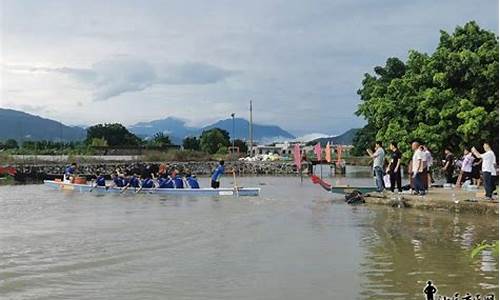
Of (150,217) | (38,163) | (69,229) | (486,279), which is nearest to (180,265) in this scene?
(486,279)

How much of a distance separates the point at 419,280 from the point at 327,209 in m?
9.85

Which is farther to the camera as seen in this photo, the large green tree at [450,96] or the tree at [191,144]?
the tree at [191,144]

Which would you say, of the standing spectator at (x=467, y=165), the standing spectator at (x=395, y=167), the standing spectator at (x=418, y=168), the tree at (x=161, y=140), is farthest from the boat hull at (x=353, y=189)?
the tree at (x=161, y=140)

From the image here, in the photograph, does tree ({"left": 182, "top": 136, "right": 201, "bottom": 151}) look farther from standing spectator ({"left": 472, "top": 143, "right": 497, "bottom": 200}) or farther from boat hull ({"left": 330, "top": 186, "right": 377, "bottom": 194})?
standing spectator ({"left": 472, "top": 143, "right": 497, "bottom": 200})

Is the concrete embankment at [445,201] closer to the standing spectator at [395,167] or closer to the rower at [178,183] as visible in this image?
the standing spectator at [395,167]

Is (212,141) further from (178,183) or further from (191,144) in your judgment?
(178,183)

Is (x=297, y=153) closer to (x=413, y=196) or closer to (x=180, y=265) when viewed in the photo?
(x=413, y=196)

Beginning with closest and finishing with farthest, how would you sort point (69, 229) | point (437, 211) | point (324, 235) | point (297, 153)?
point (324, 235), point (69, 229), point (437, 211), point (297, 153)

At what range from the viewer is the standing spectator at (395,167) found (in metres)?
17.8

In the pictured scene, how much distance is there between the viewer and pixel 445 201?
1543 cm

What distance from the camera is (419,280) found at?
7855mm

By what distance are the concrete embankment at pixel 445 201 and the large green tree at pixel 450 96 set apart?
620 centimetres

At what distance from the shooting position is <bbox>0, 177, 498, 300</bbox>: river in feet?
25.3

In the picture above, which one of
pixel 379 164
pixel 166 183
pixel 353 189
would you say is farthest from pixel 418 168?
pixel 166 183
